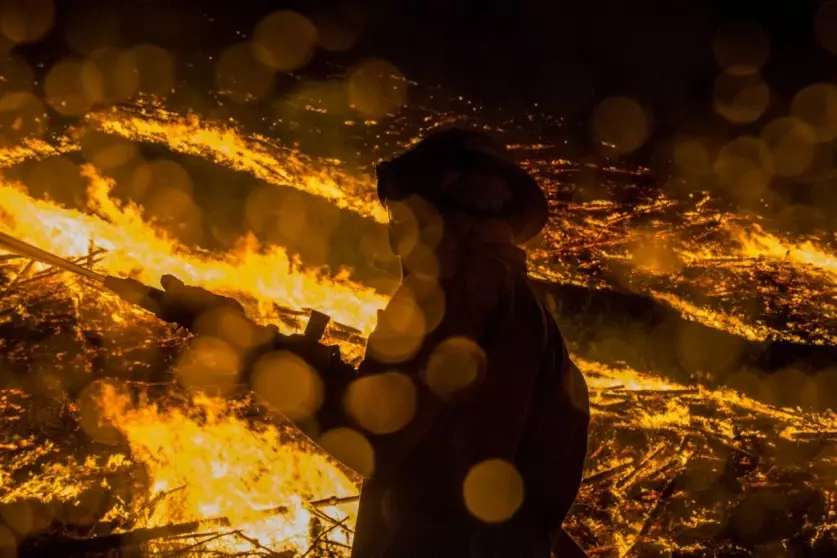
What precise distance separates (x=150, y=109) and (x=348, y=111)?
69cm

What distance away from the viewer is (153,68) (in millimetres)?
2340

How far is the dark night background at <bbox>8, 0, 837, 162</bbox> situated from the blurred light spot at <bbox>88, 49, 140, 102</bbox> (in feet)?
0.15

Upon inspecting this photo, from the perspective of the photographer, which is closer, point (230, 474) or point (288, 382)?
point (288, 382)

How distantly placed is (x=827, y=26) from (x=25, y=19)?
2575mm

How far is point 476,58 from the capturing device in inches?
92.4

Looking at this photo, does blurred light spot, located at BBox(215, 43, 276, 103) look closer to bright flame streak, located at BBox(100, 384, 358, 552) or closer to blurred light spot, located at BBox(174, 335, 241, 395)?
bright flame streak, located at BBox(100, 384, 358, 552)

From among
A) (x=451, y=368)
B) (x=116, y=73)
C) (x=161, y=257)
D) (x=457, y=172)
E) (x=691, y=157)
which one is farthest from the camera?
(x=161, y=257)

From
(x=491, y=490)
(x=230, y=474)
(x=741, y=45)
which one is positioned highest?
(x=741, y=45)

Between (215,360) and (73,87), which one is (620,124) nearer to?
(215,360)

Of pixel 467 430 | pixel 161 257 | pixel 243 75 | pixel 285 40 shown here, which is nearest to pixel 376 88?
pixel 285 40

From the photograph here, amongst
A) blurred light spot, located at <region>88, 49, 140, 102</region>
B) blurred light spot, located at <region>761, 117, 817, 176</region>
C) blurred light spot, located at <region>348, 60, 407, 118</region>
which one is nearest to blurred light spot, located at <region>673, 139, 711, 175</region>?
blurred light spot, located at <region>761, 117, 817, 176</region>

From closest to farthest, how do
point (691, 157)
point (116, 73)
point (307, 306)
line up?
point (116, 73)
point (691, 157)
point (307, 306)

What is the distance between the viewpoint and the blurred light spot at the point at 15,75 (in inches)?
90.2

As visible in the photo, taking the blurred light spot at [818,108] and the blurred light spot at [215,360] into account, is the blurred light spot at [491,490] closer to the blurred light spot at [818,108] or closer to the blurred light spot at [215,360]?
the blurred light spot at [215,360]
